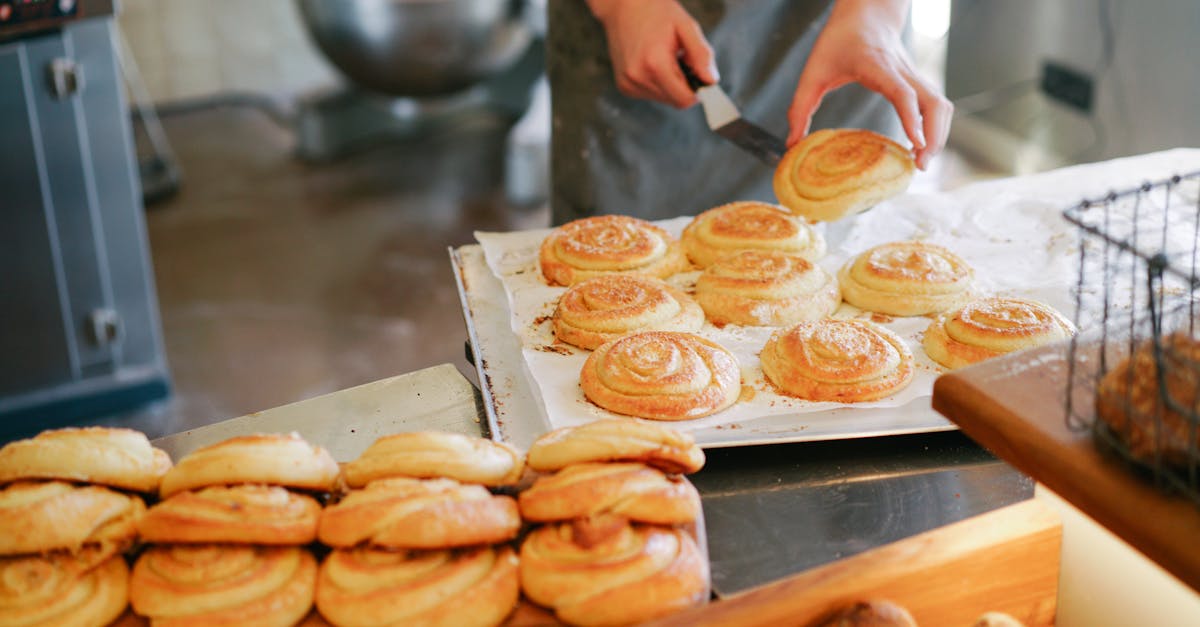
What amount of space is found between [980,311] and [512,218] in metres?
4.19

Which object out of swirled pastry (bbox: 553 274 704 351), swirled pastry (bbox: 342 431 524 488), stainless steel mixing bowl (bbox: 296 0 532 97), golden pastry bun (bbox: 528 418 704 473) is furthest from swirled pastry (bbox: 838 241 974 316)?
stainless steel mixing bowl (bbox: 296 0 532 97)

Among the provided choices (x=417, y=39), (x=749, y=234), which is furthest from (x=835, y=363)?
(x=417, y=39)

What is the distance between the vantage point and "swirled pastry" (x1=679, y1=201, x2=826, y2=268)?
2418 millimetres

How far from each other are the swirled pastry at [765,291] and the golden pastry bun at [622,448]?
0.81m

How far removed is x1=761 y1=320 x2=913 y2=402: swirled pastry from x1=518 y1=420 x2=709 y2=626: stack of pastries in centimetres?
56

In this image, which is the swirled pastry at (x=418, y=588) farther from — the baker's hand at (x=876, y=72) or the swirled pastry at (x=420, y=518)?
the baker's hand at (x=876, y=72)

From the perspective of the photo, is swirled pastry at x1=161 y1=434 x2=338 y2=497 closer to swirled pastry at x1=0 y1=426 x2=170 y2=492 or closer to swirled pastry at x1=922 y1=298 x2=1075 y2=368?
swirled pastry at x1=0 y1=426 x2=170 y2=492

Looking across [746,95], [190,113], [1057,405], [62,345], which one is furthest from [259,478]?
[190,113]

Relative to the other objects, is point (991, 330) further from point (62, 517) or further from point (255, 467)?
point (62, 517)

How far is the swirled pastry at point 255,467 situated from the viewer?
1.35m

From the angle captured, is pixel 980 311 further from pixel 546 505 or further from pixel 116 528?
pixel 116 528

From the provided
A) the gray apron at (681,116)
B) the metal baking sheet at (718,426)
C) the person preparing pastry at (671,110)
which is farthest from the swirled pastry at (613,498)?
the gray apron at (681,116)

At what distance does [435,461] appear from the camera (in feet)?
4.53

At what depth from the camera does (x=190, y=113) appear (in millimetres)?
7555
